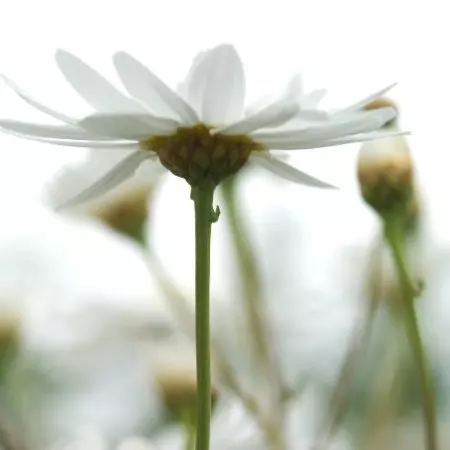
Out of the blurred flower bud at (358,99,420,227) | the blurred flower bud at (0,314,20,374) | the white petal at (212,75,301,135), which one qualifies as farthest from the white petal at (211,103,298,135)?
the blurred flower bud at (0,314,20,374)

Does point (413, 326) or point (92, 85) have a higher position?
point (92, 85)

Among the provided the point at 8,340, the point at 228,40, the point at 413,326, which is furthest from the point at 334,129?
the point at 228,40

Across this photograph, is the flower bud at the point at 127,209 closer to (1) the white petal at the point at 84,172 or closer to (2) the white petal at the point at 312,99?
(1) the white petal at the point at 84,172

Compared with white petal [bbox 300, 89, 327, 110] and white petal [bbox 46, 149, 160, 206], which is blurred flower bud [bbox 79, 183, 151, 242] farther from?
white petal [bbox 300, 89, 327, 110]

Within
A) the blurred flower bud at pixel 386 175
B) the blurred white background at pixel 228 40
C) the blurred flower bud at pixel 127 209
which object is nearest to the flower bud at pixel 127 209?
the blurred flower bud at pixel 127 209

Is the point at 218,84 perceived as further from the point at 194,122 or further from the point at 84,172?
the point at 84,172

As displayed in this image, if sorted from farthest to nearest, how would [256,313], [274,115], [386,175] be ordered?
1. [256,313]
2. [386,175]
3. [274,115]

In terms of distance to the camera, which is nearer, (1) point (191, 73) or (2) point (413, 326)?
(1) point (191, 73)

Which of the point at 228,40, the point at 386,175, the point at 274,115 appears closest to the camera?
the point at 274,115
